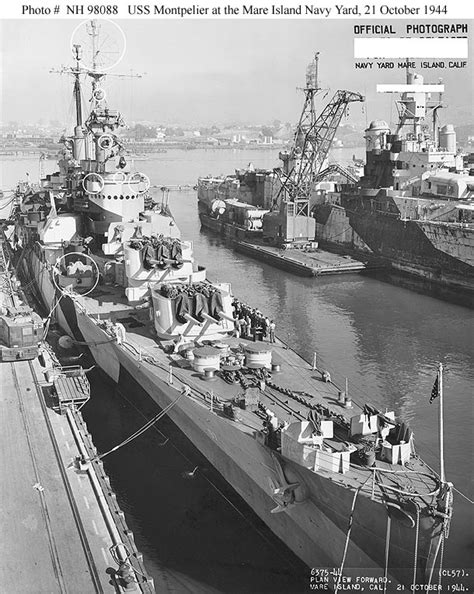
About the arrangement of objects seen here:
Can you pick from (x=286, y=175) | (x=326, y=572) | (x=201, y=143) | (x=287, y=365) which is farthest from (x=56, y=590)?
(x=201, y=143)

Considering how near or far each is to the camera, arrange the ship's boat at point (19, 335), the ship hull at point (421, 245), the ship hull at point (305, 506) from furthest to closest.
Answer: the ship hull at point (421, 245), the ship's boat at point (19, 335), the ship hull at point (305, 506)

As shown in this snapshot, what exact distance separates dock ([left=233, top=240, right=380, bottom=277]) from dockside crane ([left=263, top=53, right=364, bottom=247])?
1723 millimetres

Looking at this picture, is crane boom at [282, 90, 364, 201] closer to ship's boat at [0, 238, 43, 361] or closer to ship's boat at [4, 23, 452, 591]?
ship's boat at [4, 23, 452, 591]

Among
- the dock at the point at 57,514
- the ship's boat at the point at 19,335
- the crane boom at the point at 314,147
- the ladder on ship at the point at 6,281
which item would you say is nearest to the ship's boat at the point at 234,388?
the ladder on ship at the point at 6,281

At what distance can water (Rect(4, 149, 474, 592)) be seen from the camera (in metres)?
13.9

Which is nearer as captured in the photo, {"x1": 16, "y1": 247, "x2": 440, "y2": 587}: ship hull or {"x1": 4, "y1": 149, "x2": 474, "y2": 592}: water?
{"x1": 16, "y1": 247, "x2": 440, "y2": 587}: ship hull

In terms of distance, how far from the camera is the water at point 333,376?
45.6 feet

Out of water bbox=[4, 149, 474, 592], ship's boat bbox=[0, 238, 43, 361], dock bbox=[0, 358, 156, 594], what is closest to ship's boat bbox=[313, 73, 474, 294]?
water bbox=[4, 149, 474, 592]

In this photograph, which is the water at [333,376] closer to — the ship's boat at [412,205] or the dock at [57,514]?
the dock at [57,514]

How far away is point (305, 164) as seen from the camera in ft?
166

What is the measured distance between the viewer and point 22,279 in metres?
36.1

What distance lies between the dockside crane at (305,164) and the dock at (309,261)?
172 cm

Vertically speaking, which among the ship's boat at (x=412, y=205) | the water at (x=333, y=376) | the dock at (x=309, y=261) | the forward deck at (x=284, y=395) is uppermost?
the ship's boat at (x=412, y=205)

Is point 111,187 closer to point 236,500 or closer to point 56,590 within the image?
point 236,500
